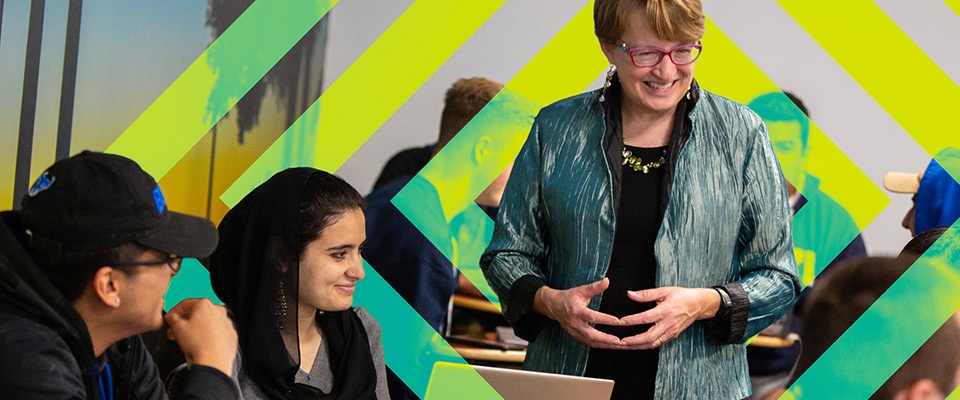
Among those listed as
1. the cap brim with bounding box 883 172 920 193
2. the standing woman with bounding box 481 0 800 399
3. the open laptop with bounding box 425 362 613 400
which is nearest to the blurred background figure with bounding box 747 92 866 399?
the cap brim with bounding box 883 172 920 193

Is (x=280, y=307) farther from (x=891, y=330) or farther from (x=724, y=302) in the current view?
(x=891, y=330)

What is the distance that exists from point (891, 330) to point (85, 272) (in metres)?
1.17

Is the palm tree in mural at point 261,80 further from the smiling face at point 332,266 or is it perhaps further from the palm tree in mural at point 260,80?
the smiling face at point 332,266

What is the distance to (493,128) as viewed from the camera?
4.12 m

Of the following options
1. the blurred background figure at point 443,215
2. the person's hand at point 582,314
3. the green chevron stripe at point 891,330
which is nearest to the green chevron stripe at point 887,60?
the blurred background figure at point 443,215

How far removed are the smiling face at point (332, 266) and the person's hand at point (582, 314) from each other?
1.73 feet

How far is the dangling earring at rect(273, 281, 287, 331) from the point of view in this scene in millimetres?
2289

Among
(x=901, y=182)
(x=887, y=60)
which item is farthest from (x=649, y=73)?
(x=887, y=60)

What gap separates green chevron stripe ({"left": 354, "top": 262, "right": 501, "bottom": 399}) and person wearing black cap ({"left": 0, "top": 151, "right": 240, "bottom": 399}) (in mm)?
1840

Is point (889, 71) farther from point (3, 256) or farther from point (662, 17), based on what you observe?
→ point (3, 256)

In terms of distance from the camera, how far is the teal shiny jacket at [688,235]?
6.87 ft

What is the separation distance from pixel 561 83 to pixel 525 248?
232 centimetres

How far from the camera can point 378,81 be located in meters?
4.27

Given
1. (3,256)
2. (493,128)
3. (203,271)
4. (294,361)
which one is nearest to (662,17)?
(294,361)
